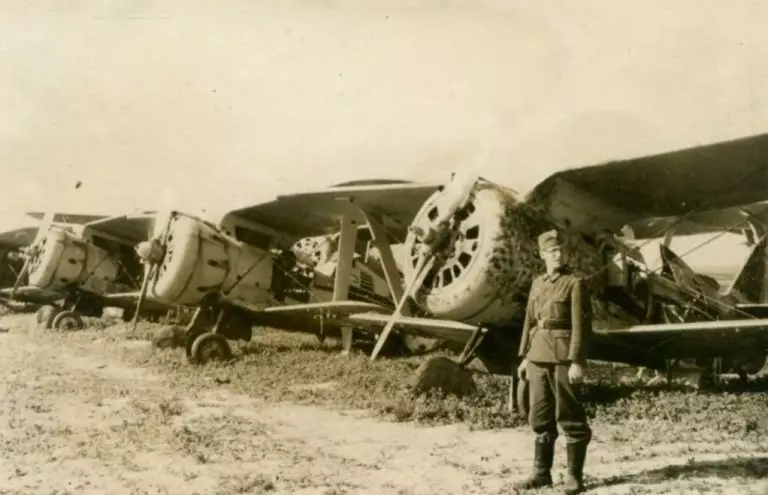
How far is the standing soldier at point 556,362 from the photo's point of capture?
313 cm

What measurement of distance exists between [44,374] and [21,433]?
9.31 feet

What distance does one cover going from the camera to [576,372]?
310 cm

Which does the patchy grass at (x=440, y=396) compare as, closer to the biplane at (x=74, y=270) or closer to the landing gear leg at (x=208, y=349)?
the landing gear leg at (x=208, y=349)

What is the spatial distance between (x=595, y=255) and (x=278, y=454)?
3.40m

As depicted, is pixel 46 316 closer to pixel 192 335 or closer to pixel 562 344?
pixel 192 335

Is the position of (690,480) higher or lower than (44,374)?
higher

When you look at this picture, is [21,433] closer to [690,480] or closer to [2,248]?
[690,480]

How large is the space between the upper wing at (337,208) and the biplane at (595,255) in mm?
225

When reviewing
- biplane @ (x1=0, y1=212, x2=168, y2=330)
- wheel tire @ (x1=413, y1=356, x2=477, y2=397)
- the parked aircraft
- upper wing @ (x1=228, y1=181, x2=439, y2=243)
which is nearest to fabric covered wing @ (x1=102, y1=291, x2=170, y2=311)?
biplane @ (x1=0, y1=212, x2=168, y2=330)

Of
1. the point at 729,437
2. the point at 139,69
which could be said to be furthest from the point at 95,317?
the point at 729,437

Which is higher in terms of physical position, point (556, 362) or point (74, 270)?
point (74, 270)

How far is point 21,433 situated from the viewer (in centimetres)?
421

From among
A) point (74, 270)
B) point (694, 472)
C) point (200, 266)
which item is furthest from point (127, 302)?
point (694, 472)

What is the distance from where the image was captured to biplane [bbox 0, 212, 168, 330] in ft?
41.5
